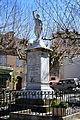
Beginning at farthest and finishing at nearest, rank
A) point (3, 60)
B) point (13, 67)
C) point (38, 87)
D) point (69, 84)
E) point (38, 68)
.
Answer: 1. point (13, 67)
2. point (3, 60)
3. point (69, 84)
4. point (38, 68)
5. point (38, 87)

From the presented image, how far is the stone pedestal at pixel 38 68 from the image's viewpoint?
11.4m

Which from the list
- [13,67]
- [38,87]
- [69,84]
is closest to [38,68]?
[38,87]

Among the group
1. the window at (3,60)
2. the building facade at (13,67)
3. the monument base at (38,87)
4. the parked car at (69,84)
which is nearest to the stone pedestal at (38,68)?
the monument base at (38,87)

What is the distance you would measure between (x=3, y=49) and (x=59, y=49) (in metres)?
6.03

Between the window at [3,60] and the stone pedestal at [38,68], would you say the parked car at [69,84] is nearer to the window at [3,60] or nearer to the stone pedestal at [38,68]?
the window at [3,60]

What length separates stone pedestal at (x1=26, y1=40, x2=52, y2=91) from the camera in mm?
11367

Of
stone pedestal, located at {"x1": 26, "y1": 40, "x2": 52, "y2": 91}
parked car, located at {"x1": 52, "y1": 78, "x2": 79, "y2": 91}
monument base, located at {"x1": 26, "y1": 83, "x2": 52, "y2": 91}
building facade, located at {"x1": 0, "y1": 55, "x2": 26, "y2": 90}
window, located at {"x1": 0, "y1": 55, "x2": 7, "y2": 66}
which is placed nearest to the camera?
monument base, located at {"x1": 26, "y1": 83, "x2": 52, "y2": 91}

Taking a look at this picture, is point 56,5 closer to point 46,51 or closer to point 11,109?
point 46,51

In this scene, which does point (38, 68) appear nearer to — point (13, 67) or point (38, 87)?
point (38, 87)

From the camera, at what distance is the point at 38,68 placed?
37.8 ft

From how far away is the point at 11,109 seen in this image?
1055 cm

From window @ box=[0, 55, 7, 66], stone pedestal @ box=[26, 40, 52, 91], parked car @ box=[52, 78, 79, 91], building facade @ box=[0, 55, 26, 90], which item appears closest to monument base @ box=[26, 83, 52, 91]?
stone pedestal @ box=[26, 40, 52, 91]

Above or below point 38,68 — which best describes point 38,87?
below

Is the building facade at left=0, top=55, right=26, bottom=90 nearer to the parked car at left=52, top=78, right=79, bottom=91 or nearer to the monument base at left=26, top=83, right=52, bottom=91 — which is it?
the parked car at left=52, top=78, right=79, bottom=91
